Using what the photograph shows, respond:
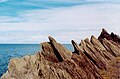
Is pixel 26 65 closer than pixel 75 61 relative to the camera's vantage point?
Yes

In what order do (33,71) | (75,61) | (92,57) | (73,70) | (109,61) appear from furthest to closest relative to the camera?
→ (109,61), (92,57), (75,61), (73,70), (33,71)

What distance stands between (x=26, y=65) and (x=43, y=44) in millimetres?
12103

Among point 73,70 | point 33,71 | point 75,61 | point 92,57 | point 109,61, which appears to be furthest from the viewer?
point 109,61

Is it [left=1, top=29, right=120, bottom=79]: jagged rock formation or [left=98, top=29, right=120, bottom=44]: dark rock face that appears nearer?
[left=1, top=29, right=120, bottom=79]: jagged rock formation

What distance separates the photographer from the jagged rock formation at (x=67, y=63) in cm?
6956

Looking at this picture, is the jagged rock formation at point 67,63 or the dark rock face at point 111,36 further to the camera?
the dark rock face at point 111,36

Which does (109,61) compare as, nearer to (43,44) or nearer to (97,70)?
(97,70)

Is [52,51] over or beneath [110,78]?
over

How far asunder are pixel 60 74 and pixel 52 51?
38.2ft

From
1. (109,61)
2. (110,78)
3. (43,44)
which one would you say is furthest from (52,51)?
(109,61)

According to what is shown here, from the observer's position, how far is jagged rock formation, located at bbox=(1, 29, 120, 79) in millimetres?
69562

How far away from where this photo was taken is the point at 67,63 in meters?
76.6

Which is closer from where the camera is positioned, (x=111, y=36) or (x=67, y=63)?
(x=67, y=63)

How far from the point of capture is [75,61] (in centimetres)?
8069
